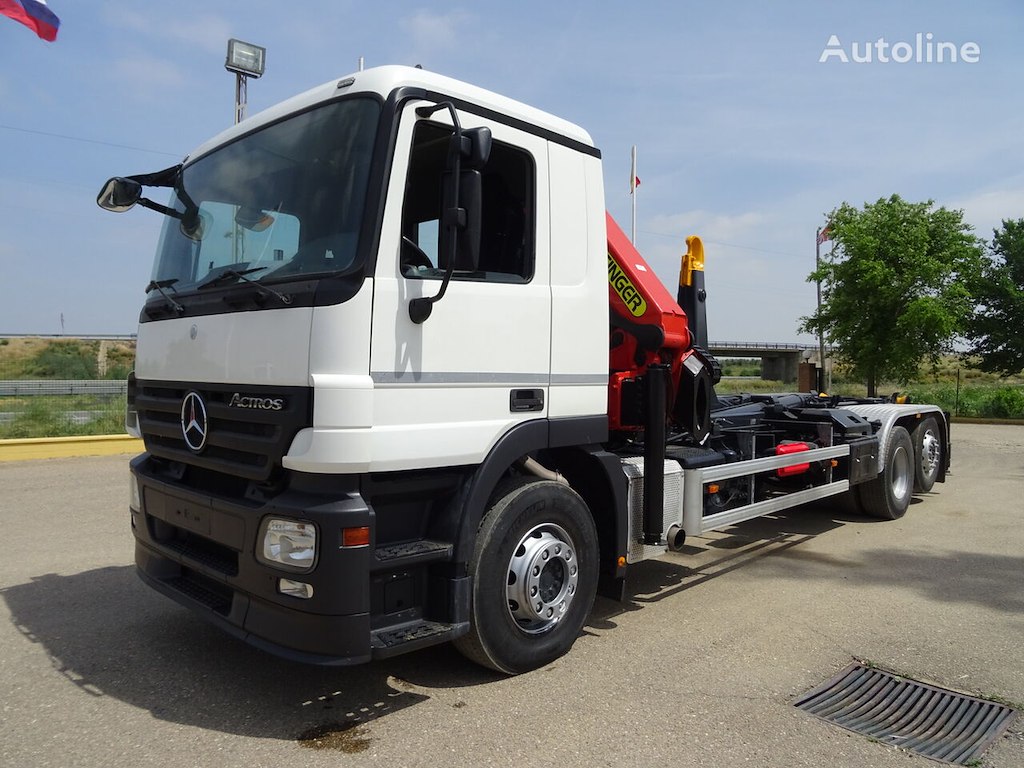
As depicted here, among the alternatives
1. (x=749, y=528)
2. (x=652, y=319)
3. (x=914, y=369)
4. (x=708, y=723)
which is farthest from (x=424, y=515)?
(x=914, y=369)

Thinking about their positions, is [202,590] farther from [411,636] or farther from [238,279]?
[238,279]

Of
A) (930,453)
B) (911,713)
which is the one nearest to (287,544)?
(911,713)

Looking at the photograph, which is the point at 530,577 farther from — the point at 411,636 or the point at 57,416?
the point at 57,416

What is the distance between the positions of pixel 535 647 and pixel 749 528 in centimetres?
459

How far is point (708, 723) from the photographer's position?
3.36 m

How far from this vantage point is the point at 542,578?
3.90 m

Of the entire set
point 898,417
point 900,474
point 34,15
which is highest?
point 34,15

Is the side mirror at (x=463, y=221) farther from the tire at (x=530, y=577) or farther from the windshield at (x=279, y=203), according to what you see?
the tire at (x=530, y=577)

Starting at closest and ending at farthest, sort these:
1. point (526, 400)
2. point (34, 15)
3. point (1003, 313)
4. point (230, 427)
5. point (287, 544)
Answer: point (287, 544) < point (230, 427) < point (526, 400) < point (34, 15) < point (1003, 313)

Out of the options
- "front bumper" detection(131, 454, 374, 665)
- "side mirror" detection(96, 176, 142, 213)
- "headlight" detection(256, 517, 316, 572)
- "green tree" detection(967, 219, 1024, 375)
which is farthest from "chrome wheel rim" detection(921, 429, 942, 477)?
"green tree" detection(967, 219, 1024, 375)

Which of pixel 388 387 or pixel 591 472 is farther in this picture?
pixel 591 472

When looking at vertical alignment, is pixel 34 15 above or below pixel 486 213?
above

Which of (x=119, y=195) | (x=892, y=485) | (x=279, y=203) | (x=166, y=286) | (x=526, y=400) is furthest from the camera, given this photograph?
(x=892, y=485)

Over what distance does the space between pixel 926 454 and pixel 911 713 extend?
6268 mm
